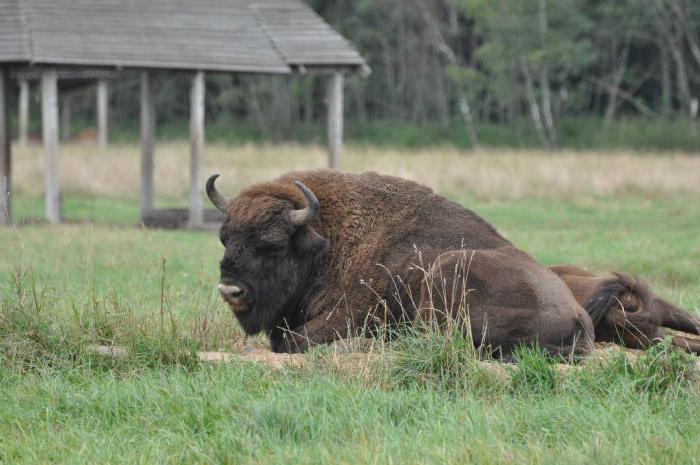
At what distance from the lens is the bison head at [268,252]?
768 centimetres

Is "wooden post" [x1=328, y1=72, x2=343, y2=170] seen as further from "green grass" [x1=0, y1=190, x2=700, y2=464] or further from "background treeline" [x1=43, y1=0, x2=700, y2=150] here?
"background treeline" [x1=43, y1=0, x2=700, y2=150]

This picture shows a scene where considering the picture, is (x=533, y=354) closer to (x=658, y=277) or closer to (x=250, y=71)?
(x=658, y=277)

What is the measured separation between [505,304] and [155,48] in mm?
14829

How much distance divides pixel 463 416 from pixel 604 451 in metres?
0.90

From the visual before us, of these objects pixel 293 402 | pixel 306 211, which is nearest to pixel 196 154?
pixel 306 211

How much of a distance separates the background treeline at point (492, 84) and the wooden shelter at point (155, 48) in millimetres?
23792

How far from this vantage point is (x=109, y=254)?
14328 mm

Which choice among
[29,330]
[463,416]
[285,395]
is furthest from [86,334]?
Result: [463,416]

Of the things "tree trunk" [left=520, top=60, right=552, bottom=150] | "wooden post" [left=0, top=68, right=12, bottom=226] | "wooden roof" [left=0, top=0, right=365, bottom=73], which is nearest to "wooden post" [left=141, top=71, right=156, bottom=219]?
"wooden roof" [left=0, top=0, right=365, bottom=73]

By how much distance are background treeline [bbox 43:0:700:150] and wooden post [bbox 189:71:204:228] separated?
83.7 feet

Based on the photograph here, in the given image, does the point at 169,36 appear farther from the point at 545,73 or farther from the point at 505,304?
the point at 545,73

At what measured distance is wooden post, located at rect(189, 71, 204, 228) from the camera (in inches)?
780

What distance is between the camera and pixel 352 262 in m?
8.07

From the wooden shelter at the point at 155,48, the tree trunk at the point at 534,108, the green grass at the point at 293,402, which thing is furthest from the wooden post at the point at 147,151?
the tree trunk at the point at 534,108
